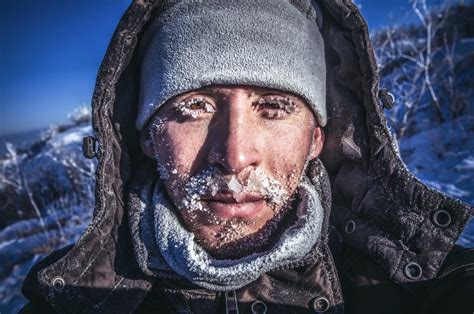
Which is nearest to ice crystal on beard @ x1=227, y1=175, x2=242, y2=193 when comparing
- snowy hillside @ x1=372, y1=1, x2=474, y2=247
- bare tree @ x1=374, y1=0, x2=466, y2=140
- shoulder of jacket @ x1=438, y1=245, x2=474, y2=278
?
shoulder of jacket @ x1=438, y1=245, x2=474, y2=278

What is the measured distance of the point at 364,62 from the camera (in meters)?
1.25

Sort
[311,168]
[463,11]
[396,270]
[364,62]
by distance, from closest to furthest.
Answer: [396,270] < [364,62] < [311,168] < [463,11]

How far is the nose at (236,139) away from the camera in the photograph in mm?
1120

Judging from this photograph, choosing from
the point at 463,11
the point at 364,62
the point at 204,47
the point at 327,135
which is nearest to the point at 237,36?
the point at 204,47

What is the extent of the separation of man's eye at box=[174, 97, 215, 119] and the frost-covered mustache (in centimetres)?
24

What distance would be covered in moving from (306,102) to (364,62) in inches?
11.5

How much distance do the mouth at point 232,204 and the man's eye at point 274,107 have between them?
34cm

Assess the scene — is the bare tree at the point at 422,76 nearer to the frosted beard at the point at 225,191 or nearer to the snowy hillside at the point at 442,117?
the snowy hillside at the point at 442,117

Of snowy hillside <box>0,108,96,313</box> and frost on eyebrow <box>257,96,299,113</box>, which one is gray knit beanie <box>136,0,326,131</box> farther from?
snowy hillside <box>0,108,96,313</box>

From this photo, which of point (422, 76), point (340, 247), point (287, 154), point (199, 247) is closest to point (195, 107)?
point (287, 154)

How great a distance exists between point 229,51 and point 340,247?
1052 millimetres

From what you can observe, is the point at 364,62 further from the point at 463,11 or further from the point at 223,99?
the point at 463,11

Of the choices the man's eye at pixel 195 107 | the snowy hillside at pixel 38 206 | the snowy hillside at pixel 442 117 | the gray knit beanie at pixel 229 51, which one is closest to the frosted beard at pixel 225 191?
the man's eye at pixel 195 107

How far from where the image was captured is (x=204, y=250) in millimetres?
1183
